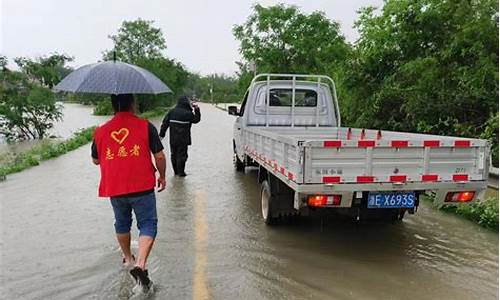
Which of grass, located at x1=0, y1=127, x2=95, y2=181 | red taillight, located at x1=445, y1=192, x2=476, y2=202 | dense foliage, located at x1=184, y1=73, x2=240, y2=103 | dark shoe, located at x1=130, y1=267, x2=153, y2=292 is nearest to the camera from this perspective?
dark shoe, located at x1=130, y1=267, x2=153, y2=292

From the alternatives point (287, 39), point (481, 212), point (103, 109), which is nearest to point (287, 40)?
point (287, 39)

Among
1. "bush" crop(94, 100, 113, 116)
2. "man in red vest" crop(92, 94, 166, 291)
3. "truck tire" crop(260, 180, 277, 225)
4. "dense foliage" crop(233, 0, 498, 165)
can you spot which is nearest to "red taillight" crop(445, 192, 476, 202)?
"truck tire" crop(260, 180, 277, 225)

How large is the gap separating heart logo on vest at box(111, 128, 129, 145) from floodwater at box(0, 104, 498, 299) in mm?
1306

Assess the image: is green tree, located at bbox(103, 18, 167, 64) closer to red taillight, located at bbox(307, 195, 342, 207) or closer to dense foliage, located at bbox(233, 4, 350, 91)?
dense foliage, located at bbox(233, 4, 350, 91)

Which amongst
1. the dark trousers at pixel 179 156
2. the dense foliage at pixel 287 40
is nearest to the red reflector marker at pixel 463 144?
the dark trousers at pixel 179 156

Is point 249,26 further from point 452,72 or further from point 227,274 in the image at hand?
point 227,274

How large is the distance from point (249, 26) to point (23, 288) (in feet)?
62.7

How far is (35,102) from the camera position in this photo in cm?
2289

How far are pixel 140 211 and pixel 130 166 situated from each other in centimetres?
42

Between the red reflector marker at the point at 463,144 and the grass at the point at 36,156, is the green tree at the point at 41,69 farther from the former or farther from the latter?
the red reflector marker at the point at 463,144

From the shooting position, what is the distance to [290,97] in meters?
9.74

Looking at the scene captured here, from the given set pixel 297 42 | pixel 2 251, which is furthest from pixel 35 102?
pixel 2 251

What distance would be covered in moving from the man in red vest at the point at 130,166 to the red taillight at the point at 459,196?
3019 millimetres

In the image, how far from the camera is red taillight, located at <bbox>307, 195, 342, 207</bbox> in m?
5.08
